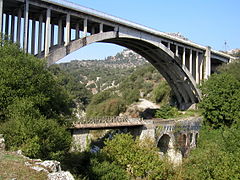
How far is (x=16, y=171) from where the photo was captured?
7.53 m

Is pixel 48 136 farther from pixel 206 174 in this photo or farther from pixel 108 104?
pixel 108 104

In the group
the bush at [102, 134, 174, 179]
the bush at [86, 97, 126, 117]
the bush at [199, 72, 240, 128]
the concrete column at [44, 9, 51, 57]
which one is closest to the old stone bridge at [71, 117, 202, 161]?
the bush at [199, 72, 240, 128]

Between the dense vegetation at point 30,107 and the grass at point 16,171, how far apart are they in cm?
325

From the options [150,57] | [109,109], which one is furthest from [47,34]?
[109,109]

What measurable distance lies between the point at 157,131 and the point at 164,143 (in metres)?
2.65

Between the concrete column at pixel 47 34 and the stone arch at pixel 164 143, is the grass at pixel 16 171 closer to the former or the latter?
the concrete column at pixel 47 34

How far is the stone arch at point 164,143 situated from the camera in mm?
28102

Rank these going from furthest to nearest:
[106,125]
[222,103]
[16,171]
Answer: [222,103] → [106,125] → [16,171]

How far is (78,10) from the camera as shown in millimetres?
23562

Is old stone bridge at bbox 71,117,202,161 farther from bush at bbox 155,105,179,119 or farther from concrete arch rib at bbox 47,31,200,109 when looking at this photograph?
bush at bbox 155,105,179,119

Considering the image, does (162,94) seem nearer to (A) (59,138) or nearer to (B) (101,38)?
(B) (101,38)

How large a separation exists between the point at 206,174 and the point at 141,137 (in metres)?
9.23

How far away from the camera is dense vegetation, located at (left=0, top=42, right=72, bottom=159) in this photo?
41.3 ft

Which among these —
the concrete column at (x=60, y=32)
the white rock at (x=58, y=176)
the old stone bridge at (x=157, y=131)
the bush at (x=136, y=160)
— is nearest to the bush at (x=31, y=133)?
the white rock at (x=58, y=176)
